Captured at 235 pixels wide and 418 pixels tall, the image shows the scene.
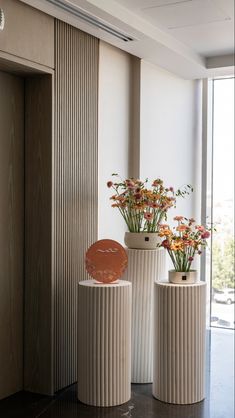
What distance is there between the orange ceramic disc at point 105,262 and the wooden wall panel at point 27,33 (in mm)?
1373

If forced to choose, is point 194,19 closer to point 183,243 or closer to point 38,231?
point 183,243

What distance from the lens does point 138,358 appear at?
175 inches

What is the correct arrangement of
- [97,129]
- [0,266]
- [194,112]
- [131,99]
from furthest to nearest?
1. [194,112]
2. [131,99]
3. [97,129]
4. [0,266]

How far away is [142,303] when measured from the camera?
174 inches

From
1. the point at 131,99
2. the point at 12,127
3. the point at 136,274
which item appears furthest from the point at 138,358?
the point at 131,99

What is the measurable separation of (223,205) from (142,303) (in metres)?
2.29

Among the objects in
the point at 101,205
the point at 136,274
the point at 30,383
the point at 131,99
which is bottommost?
the point at 30,383

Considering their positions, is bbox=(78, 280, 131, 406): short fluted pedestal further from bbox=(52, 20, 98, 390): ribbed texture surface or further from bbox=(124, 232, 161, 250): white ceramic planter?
bbox=(124, 232, 161, 250): white ceramic planter

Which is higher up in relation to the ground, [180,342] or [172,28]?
[172,28]

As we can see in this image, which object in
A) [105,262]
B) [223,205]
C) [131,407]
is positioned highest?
[223,205]

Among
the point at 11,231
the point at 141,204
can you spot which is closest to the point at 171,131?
the point at 141,204

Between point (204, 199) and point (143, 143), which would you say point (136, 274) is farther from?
point (204, 199)

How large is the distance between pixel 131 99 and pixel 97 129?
0.77 m

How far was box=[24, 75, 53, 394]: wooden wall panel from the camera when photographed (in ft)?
13.3
